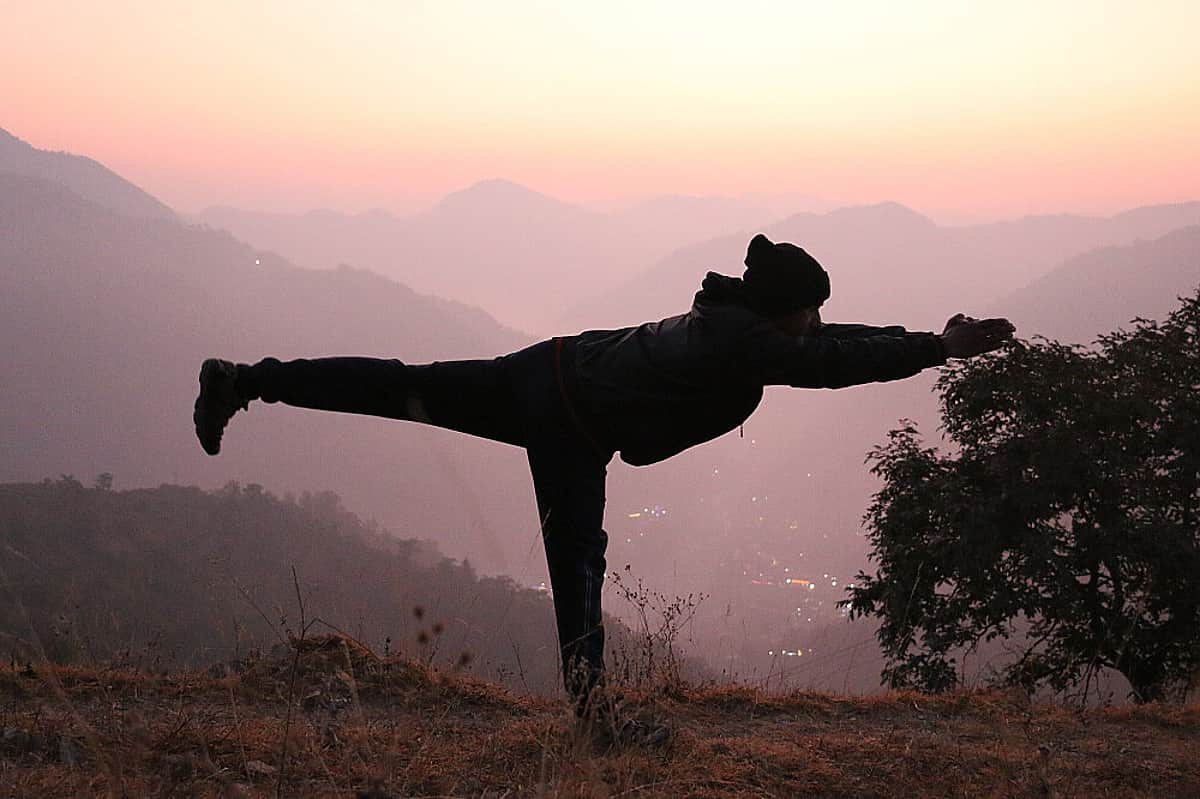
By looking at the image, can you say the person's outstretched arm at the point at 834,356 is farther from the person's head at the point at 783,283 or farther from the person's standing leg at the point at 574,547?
the person's standing leg at the point at 574,547

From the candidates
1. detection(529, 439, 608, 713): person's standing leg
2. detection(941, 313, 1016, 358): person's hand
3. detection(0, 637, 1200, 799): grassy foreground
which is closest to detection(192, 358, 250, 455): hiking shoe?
detection(0, 637, 1200, 799): grassy foreground

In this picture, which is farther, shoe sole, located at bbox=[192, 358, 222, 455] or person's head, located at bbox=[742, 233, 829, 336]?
shoe sole, located at bbox=[192, 358, 222, 455]

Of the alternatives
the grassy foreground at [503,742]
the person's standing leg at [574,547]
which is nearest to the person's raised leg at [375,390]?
the person's standing leg at [574,547]

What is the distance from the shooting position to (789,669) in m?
5.36

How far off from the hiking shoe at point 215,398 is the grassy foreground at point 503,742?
1025 mm

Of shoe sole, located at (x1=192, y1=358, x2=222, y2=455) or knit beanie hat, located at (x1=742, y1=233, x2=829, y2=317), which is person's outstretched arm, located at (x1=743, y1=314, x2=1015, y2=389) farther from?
shoe sole, located at (x1=192, y1=358, x2=222, y2=455)

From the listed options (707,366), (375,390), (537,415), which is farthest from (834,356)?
(375,390)

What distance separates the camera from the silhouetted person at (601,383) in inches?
134

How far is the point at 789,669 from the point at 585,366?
8.56ft

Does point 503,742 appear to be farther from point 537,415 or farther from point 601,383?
point 601,383

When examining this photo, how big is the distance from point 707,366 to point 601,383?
41 centimetres

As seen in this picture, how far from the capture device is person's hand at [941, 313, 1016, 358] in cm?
348

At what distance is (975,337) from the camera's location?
351cm

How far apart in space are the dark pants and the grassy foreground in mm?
400
